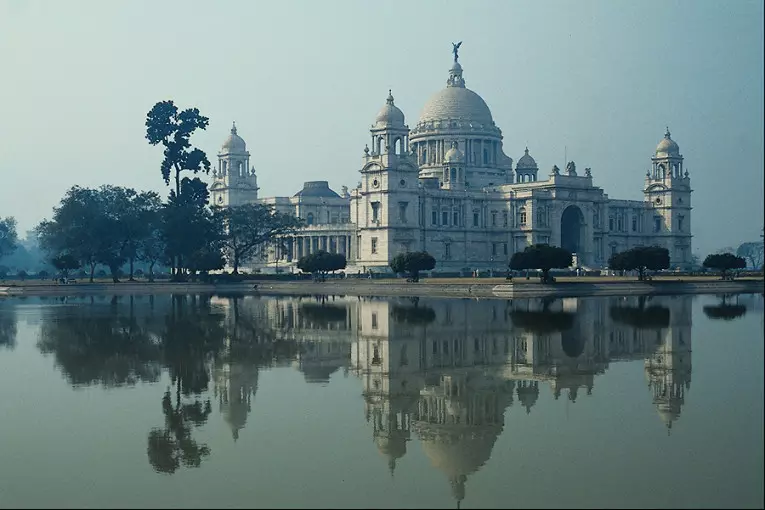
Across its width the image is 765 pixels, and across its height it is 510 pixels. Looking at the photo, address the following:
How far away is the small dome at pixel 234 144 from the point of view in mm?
130000

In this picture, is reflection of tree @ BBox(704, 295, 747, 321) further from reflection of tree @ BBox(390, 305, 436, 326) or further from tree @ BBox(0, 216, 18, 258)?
tree @ BBox(0, 216, 18, 258)

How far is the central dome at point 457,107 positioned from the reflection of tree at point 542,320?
248 feet

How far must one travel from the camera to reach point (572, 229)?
383 feet

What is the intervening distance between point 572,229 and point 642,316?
71285 millimetres

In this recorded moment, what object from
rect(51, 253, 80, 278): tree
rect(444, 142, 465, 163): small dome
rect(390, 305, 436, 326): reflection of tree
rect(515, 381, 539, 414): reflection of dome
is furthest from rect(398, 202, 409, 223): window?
rect(515, 381, 539, 414): reflection of dome

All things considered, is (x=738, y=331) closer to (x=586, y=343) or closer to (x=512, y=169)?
(x=586, y=343)

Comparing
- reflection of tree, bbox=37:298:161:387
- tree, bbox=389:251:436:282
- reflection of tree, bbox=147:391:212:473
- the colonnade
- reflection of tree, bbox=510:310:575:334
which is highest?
the colonnade

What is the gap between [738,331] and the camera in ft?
122

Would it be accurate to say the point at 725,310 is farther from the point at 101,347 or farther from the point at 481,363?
the point at 101,347

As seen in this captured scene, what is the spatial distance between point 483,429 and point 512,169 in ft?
365

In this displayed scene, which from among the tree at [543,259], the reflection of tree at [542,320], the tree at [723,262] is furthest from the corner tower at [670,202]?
the reflection of tree at [542,320]

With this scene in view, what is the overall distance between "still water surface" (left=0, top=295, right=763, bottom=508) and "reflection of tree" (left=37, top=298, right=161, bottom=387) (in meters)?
0.18

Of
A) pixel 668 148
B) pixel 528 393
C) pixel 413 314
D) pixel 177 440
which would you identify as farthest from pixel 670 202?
pixel 177 440

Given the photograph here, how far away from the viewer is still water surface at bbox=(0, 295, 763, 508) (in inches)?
657
